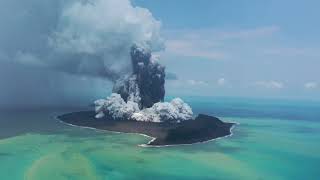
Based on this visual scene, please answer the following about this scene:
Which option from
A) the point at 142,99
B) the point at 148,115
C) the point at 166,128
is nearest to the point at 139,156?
the point at 166,128

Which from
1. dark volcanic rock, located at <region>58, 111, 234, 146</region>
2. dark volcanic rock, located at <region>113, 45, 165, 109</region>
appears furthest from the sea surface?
dark volcanic rock, located at <region>113, 45, 165, 109</region>

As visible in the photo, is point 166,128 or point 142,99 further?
point 142,99

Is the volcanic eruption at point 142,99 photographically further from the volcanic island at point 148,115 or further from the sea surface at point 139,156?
the sea surface at point 139,156

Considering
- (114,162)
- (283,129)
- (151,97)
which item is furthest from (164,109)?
(114,162)

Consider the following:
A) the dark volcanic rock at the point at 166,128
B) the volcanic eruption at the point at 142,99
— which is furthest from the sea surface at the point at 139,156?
the volcanic eruption at the point at 142,99

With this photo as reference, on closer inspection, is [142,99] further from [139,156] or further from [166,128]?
[139,156]

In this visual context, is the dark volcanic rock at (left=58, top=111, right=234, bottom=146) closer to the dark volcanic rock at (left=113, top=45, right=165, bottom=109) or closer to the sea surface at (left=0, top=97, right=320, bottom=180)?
the sea surface at (left=0, top=97, right=320, bottom=180)

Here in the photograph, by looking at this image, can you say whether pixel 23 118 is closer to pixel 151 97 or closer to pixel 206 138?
pixel 151 97
